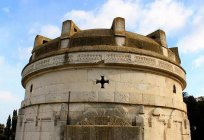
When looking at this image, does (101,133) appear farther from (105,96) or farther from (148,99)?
(148,99)

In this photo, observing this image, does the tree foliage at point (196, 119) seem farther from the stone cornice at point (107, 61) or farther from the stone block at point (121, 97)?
the stone block at point (121, 97)

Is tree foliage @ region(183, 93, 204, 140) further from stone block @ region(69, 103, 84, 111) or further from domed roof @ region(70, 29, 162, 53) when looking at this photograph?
stone block @ region(69, 103, 84, 111)

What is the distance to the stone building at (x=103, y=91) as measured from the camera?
8180 mm

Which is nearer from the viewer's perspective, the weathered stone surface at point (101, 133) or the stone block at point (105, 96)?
the weathered stone surface at point (101, 133)

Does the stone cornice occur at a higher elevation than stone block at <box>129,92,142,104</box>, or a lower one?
higher

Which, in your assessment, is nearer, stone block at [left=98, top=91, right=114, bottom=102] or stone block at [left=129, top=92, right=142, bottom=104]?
stone block at [left=98, top=91, right=114, bottom=102]

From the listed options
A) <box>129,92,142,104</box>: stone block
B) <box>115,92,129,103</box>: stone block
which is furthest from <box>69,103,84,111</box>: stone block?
<box>129,92,142,104</box>: stone block

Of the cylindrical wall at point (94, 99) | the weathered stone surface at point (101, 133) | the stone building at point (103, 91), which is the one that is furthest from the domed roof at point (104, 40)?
the weathered stone surface at point (101, 133)

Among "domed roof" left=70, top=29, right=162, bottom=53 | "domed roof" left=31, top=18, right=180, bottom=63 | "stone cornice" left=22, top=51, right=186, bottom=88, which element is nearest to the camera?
"stone cornice" left=22, top=51, right=186, bottom=88

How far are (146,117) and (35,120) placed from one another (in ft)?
16.2

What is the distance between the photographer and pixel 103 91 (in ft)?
28.3

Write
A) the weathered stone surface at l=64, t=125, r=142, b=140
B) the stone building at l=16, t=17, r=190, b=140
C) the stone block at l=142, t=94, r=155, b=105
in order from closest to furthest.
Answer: the weathered stone surface at l=64, t=125, r=142, b=140 → the stone building at l=16, t=17, r=190, b=140 → the stone block at l=142, t=94, r=155, b=105

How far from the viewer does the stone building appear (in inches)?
322

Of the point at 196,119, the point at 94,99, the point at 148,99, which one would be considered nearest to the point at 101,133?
the point at 94,99
